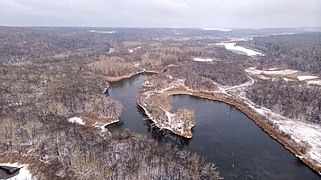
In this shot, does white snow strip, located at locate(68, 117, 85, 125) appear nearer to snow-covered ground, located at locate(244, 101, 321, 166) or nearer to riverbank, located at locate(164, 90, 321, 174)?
riverbank, located at locate(164, 90, 321, 174)

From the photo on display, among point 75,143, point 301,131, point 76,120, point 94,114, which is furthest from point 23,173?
point 301,131

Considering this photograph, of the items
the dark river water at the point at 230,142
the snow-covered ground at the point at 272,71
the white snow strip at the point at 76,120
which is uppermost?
the snow-covered ground at the point at 272,71

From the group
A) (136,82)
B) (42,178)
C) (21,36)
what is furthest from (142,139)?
(21,36)

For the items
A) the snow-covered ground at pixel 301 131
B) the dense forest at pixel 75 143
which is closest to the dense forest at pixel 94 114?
the dense forest at pixel 75 143

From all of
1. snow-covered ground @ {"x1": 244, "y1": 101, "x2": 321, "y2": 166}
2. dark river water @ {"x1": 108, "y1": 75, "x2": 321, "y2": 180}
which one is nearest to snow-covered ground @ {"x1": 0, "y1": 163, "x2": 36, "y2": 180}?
dark river water @ {"x1": 108, "y1": 75, "x2": 321, "y2": 180}

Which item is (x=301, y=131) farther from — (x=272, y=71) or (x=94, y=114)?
(x=272, y=71)

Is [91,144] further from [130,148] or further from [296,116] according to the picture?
[296,116]

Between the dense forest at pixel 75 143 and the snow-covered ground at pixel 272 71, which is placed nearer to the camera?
the dense forest at pixel 75 143

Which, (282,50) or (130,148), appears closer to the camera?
(130,148)

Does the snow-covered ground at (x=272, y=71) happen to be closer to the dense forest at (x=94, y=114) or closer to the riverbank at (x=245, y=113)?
the dense forest at (x=94, y=114)
